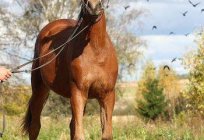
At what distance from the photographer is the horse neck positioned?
21.7 feet

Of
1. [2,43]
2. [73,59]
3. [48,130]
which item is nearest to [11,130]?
[48,130]

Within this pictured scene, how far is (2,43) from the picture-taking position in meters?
30.7

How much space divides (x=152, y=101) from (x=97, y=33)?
39767mm

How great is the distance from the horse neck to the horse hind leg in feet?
8.27

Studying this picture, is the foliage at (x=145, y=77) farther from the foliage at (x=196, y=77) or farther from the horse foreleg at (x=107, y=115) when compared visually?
the horse foreleg at (x=107, y=115)

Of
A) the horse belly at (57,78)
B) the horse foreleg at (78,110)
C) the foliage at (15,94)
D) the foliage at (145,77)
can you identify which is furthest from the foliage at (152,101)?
the horse foreleg at (78,110)

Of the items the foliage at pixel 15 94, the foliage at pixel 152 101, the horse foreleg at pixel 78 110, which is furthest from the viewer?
the foliage at pixel 152 101

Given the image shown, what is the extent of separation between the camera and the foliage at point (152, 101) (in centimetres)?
4484

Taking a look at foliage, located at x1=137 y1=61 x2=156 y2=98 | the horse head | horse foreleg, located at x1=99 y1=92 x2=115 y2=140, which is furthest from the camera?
foliage, located at x1=137 y1=61 x2=156 y2=98

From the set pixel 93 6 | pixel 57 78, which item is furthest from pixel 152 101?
pixel 93 6

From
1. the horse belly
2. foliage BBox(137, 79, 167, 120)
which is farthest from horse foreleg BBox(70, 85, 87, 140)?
foliage BBox(137, 79, 167, 120)

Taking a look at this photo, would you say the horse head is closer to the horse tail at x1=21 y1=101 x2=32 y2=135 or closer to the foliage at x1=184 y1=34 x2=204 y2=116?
the horse tail at x1=21 y1=101 x2=32 y2=135

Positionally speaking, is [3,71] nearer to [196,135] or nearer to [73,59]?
[73,59]

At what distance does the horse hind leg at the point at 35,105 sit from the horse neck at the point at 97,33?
2.52 metres
